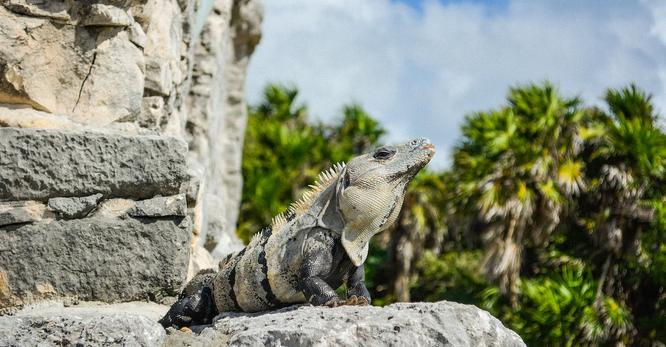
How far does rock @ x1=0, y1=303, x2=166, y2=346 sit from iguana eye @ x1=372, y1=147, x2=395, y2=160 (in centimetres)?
146

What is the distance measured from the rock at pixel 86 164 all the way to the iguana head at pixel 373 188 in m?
1.14

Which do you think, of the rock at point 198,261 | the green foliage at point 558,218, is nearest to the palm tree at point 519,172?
the green foliage at point 558,218

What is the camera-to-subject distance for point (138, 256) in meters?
6.07

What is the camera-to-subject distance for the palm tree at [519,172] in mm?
17859

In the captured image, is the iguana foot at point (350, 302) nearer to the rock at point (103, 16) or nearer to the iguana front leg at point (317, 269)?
the iguana front leg at point (317, 269)

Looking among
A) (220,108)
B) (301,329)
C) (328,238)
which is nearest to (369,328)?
(301,329)

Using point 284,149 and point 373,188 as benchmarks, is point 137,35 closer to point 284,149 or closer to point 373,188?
point 373,188

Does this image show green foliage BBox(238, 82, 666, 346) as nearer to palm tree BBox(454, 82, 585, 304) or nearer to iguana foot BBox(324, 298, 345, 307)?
palm tree BBox(454, 82, 585, 304)

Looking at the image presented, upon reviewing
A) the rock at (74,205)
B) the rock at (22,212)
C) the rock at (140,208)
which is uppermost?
the rock at (140,208)

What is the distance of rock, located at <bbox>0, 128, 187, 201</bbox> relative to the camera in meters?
5.84

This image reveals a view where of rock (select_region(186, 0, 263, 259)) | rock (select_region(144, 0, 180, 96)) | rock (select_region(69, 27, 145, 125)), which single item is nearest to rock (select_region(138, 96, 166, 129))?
rock (select_region(144, 0, 180, 96))

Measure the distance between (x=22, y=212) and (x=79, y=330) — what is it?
1109mm

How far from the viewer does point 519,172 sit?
60.5 feet

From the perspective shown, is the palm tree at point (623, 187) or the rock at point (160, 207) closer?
the rock at point (160, 207)
